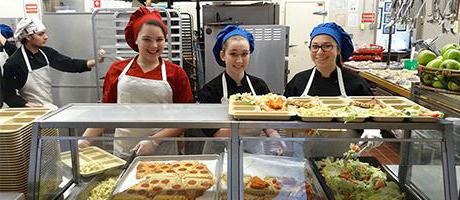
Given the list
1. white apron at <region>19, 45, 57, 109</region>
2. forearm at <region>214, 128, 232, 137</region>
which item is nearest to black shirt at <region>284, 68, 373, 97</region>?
forearm at <region>214, 128, 232, 137</region>

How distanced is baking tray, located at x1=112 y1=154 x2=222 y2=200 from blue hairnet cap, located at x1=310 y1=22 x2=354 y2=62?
2.89 feet

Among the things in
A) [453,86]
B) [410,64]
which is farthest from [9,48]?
[410,64]

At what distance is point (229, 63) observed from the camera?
1996mm

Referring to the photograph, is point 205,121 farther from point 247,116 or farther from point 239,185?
point 239,185

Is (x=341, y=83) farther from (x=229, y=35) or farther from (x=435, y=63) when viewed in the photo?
(x=229, y=35)

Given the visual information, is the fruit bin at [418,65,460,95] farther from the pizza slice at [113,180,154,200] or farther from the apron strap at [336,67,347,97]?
the pizza slice at [113,180,154,200]

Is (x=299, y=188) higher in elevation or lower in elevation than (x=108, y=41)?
lower

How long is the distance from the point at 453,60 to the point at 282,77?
77.2 inches

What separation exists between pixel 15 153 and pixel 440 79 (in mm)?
1686

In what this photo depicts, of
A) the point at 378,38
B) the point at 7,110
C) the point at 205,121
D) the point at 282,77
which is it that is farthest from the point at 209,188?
the point at 378,38

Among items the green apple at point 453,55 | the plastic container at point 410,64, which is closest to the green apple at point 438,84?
the green apple at point 453,55

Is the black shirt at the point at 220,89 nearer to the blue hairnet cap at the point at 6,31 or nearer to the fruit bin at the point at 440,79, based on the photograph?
the fruit bin at the point at 440,79

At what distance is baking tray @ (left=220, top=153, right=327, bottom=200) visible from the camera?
1.54 meters

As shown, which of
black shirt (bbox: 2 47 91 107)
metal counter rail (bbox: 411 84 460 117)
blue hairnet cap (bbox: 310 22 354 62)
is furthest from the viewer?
black shirt (bbox: 2 47 91 107)
